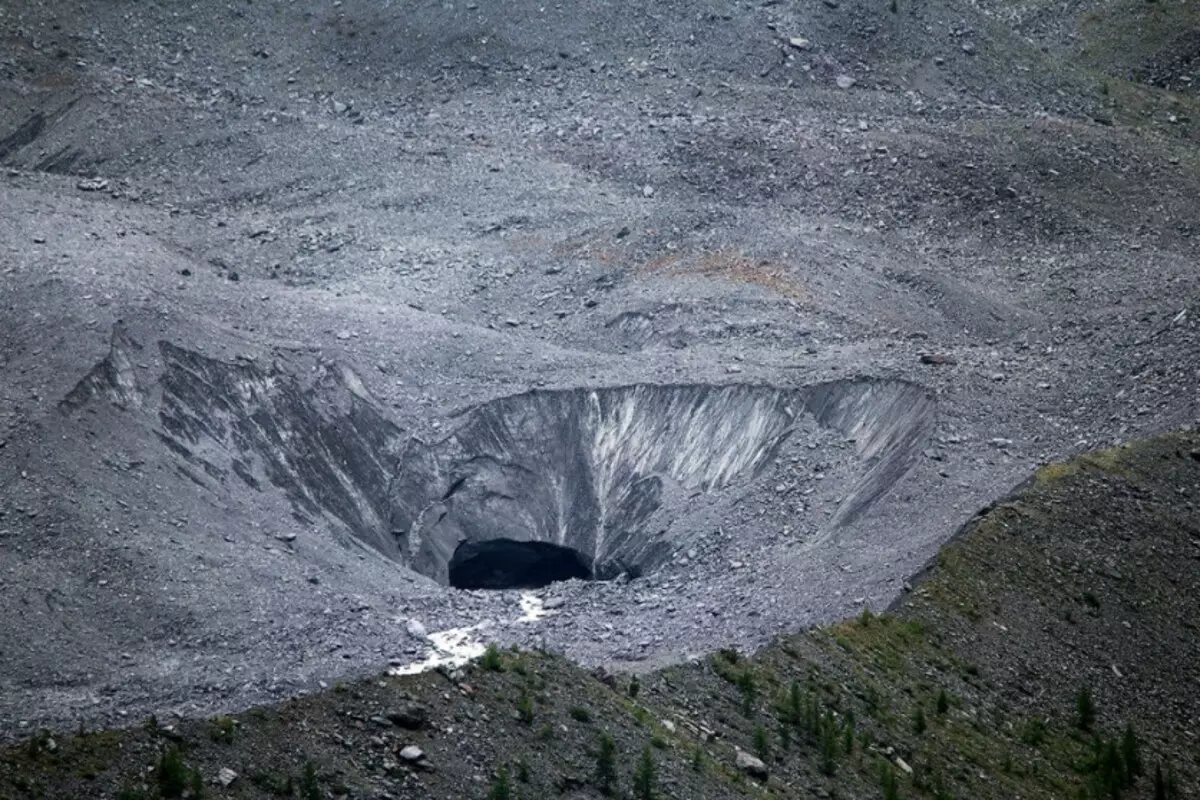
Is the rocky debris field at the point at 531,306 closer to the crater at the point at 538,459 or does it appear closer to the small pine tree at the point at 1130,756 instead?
the crater at the point at 538,459

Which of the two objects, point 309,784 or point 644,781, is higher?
point 309,784

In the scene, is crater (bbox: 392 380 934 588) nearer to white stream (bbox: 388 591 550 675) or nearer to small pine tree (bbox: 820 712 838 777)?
white stream (bbox: 388 591 550 675)

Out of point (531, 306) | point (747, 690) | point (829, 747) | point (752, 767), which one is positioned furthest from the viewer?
point (531, 306)

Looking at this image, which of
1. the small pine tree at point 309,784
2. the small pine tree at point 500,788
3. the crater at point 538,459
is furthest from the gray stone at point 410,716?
the crater at point 538,459

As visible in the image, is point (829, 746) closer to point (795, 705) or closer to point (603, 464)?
point (795, 705)

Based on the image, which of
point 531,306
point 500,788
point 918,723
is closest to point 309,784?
point 500,788

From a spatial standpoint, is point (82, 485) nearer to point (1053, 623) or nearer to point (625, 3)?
point (1053, 623)

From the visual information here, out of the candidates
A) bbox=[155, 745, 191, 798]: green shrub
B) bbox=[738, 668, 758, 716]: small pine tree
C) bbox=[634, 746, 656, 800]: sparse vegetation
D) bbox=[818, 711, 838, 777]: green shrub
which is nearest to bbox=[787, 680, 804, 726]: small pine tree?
bbox=[818, 711, 838, 777]: green shrub

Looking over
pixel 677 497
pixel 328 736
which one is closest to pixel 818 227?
pixel 677 497
